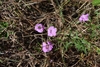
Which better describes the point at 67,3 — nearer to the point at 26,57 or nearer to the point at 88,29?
the point at 88,29

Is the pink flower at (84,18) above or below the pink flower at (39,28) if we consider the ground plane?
above

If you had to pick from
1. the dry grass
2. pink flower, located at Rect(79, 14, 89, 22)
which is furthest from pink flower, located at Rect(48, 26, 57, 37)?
pink flower, located at Rect(79, 14, 89, 22)

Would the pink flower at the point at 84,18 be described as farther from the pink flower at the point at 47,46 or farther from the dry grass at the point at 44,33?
the pink flower at the point at 47,46

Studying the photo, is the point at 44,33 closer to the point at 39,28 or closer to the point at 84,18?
the point at 39,28

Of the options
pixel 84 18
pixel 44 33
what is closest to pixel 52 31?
pixel 44 33

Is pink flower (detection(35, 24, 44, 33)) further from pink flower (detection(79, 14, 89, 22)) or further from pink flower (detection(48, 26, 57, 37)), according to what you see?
pink flower (detection(79, 14, 89, 22))

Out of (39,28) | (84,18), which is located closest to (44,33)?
(39,28)

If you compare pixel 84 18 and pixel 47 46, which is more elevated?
pixel 84 18

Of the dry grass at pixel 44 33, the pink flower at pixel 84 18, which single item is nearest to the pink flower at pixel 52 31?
the dry grass at pixel 44 33

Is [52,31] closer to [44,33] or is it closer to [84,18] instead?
[44,33]

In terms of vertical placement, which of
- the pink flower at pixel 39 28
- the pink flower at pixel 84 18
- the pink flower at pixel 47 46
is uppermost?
the pink flower at pixel 84 18

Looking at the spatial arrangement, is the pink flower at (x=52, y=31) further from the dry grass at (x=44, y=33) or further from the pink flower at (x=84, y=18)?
Answer: the pink flower at (x=84, y=18)
